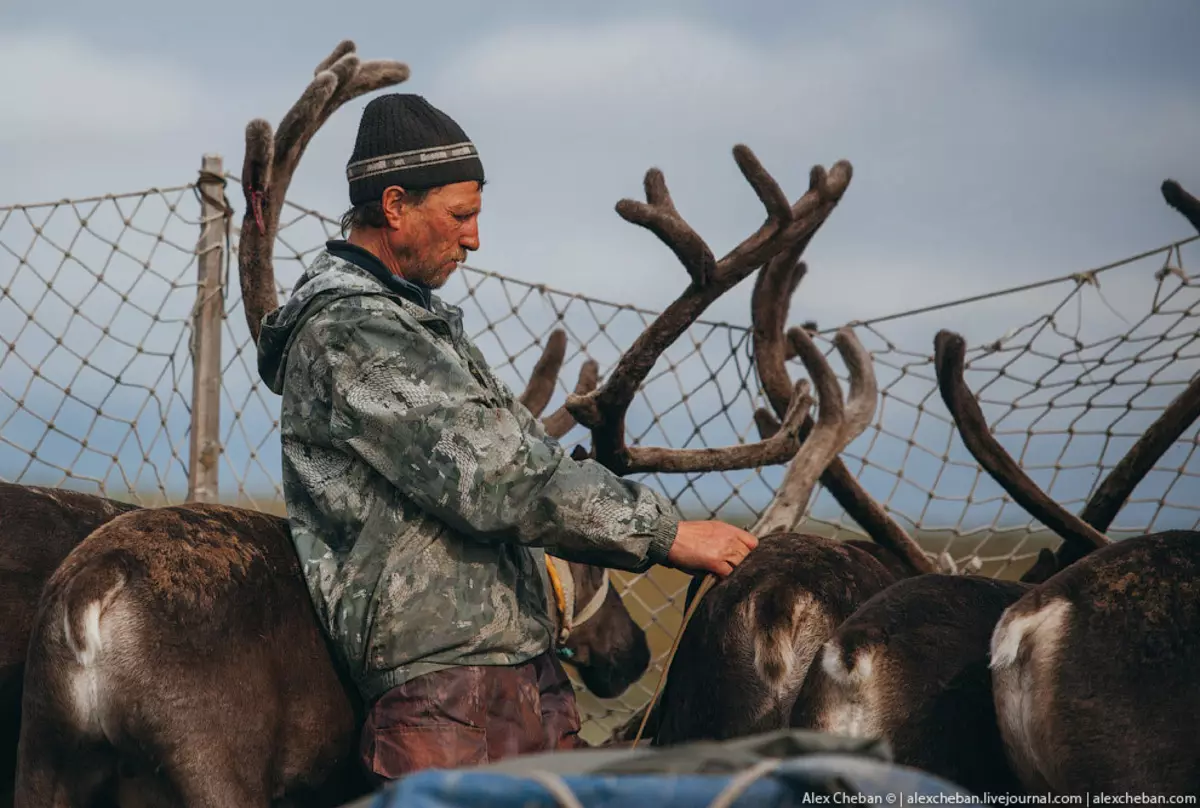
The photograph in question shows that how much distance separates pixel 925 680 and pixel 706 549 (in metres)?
0.59

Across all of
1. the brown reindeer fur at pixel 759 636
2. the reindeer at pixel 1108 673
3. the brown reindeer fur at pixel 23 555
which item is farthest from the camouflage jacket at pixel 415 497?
the brown reindeer fur at pixel 23 555

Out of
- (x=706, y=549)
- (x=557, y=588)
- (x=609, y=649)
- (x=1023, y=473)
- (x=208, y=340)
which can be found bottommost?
(x=609, y=649)

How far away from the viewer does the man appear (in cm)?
308

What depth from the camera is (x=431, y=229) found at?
345 centimetres

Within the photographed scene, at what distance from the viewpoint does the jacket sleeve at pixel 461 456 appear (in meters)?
3.06

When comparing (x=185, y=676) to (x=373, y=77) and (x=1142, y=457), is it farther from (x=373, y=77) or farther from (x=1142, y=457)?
(x=1142, y=457)

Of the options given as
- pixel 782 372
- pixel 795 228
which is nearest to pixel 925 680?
pixel 795 228

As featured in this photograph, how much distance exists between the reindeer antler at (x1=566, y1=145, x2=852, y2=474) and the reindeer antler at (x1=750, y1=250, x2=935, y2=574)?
43cm

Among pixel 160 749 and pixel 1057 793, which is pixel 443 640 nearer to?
pixel 160 749

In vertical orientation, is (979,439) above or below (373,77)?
below

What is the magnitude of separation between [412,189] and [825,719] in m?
1.54

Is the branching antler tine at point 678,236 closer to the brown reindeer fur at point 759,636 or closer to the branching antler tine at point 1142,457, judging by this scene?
the brown reindeer fur at point 759,636

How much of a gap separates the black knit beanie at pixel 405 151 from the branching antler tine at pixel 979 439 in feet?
7.25

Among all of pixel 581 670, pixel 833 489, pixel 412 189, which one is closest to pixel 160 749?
pixel 412 189
